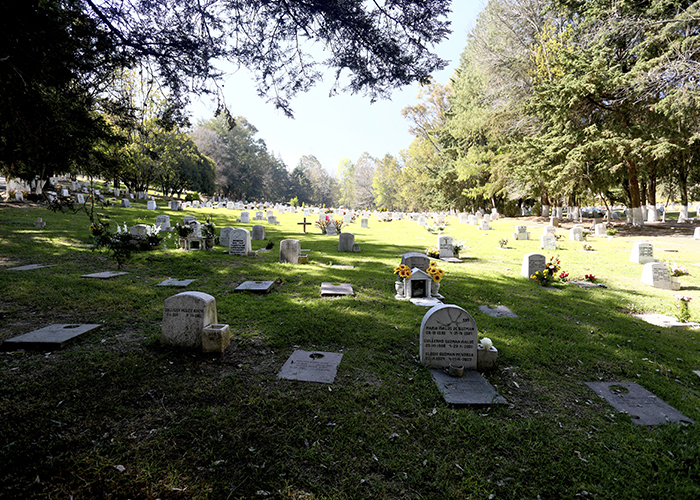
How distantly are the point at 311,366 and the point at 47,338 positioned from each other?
140 inches

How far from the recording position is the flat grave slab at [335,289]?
23.8 ft

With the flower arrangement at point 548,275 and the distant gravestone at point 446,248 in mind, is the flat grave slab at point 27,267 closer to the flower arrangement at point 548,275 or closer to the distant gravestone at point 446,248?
the distant gravestone at point 446,248

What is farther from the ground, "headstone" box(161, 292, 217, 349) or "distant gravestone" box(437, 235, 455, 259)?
"distant gravestone" box(437, 235, 455, 259)

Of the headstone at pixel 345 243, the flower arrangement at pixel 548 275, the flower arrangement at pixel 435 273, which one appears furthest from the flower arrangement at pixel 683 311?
the headstone at pixel 345 243

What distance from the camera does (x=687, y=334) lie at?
5.82 m

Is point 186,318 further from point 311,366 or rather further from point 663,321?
point 663,321

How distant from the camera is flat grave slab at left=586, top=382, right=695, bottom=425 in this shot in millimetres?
3451

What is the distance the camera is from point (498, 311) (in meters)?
6.69

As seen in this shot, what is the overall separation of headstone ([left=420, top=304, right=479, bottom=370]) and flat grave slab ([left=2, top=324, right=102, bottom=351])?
4812 millimetres

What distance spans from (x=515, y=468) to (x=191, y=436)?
275 cm

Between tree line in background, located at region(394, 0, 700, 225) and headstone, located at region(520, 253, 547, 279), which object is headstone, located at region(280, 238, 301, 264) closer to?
headstone, located at region(520, 253, 547, 279)

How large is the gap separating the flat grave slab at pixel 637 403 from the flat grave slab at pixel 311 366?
10.6 ft

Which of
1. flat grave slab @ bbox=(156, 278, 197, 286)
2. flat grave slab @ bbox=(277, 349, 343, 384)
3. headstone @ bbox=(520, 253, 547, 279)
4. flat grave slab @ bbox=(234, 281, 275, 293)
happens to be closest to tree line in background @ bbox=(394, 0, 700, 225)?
headstone @ bbox=(520, 253, 547, 279)

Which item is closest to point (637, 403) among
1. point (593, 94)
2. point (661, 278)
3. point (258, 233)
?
point (661, 278)
